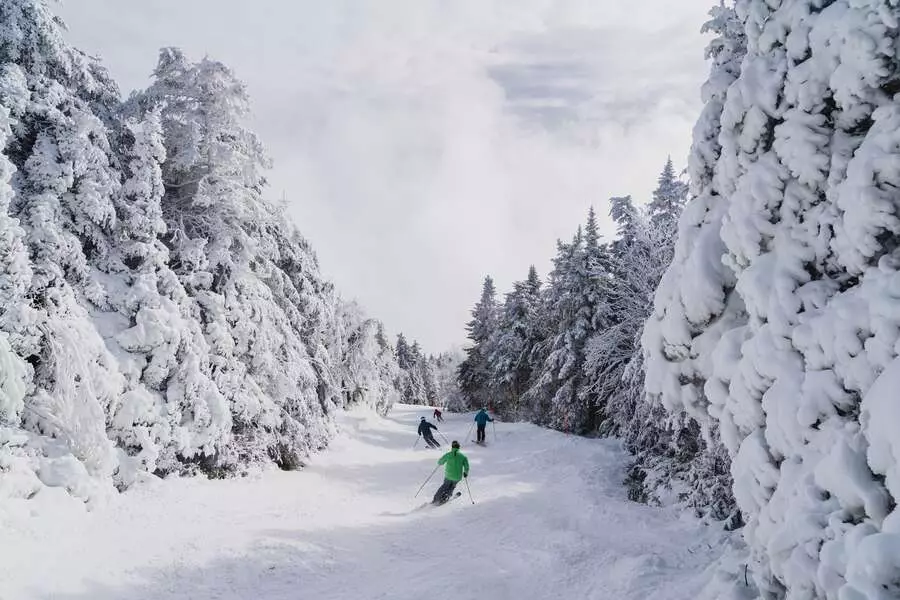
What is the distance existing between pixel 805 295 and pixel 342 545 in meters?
8.23

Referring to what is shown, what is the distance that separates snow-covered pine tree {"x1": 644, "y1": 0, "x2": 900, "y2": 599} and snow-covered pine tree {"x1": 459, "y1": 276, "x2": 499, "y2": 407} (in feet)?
132

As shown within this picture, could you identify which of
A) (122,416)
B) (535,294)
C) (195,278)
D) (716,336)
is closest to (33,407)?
(122,416)

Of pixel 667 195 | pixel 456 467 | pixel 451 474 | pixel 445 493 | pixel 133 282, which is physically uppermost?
pixel 667 195

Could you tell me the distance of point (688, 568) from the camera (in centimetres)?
818

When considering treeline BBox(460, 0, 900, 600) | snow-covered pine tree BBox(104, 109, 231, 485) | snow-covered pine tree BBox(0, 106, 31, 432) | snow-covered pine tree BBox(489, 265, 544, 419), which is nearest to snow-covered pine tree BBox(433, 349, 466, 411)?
snow-covered pine tree BBox(489, 265, 544, 419)

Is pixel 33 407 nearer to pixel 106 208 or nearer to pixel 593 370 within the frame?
pixel 106 208

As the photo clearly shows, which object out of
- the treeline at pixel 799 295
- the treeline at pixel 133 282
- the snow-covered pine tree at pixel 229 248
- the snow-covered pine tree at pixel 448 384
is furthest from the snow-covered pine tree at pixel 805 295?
the snow-covered pine tree at pixel 448 384

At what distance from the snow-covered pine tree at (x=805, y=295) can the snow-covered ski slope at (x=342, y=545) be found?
3122mm

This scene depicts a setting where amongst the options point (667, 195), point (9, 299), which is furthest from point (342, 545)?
point (667, 195)

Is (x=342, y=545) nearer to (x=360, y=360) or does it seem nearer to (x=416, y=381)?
(x=360, y=360)

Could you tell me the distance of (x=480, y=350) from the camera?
162 ft

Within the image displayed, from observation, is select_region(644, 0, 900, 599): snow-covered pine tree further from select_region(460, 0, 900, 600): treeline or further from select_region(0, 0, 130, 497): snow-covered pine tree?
select_region(0, 0, 130, 497): snow-covered pine tree

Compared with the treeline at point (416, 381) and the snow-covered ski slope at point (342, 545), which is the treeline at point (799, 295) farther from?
the treeline at point (416, 381)

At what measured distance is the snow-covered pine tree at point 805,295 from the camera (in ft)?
12.6
